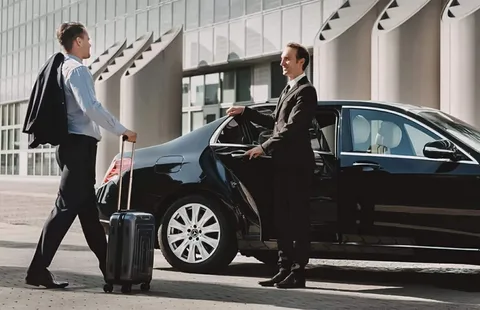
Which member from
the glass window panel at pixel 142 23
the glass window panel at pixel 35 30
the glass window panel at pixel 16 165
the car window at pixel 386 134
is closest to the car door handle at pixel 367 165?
the car window at pixel 386 134

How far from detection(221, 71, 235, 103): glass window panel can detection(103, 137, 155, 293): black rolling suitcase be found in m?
24.8

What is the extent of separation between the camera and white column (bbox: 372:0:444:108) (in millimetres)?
19984

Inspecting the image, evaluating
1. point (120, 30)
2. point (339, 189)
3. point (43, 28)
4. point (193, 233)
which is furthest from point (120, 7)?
point (339, 189)

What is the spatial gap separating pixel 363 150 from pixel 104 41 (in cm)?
3170

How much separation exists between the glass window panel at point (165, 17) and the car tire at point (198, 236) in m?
26.2

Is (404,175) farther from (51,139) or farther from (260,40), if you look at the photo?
(260,40)

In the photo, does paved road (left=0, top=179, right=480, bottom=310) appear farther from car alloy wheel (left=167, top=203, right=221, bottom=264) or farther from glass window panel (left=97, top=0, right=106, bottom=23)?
glass window panel (left=97, top=0, right=106, bottom=23)

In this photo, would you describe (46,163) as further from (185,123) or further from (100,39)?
(185,123)

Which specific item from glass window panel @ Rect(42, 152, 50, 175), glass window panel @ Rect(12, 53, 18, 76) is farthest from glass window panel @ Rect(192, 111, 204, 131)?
glass window panel @ Rect(12, 53, 18, 76)

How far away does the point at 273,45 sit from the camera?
92.3 feet

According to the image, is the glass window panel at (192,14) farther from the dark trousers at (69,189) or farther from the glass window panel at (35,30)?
the dark trousers at (69,189)

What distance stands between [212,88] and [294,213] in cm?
2579

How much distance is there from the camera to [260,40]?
28.7 metres

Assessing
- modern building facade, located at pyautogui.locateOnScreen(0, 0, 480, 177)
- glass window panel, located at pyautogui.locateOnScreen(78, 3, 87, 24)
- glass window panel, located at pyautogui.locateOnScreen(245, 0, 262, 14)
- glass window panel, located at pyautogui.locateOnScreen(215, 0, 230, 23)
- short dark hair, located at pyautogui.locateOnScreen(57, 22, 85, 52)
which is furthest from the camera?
glass window panel, located at pyautogui.locateOnScreen(78, 3, 87, 24)
